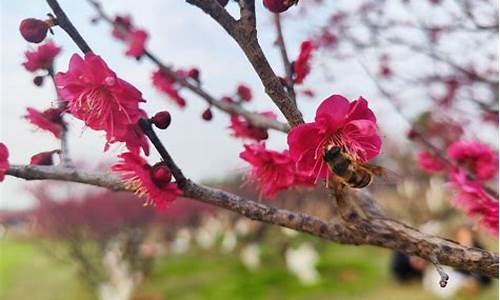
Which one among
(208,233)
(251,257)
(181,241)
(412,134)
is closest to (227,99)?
(412,134)

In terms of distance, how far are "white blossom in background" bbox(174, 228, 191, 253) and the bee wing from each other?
1421cm

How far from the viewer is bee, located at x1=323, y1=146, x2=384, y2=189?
3.29 ft

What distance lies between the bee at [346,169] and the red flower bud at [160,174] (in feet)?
1.06

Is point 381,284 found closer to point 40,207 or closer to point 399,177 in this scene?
point 40,207

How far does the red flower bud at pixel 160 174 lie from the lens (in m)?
1.17

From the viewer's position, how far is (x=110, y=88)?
105 centimetres

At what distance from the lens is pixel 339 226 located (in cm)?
122

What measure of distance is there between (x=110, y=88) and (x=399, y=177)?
0.57 metres

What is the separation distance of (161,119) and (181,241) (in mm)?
15640

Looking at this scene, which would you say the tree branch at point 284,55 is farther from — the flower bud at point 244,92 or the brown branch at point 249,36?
the brown branch at point 249,36

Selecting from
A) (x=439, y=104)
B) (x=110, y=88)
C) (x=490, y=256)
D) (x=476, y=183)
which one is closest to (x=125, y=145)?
(x=110, y=88)

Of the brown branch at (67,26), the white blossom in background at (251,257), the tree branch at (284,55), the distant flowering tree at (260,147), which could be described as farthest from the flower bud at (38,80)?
the white blossom in background at (251,257)

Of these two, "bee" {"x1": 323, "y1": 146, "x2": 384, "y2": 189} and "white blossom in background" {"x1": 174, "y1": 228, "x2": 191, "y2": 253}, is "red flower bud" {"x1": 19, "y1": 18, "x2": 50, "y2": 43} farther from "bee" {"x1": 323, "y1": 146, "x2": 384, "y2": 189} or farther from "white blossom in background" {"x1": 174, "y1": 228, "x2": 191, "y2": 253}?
"white blossom in background" {"x1": 174, "y1": 228, "x2": 191, "y2": 253}

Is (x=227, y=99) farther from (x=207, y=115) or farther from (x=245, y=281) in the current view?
(x=245, y=281)
